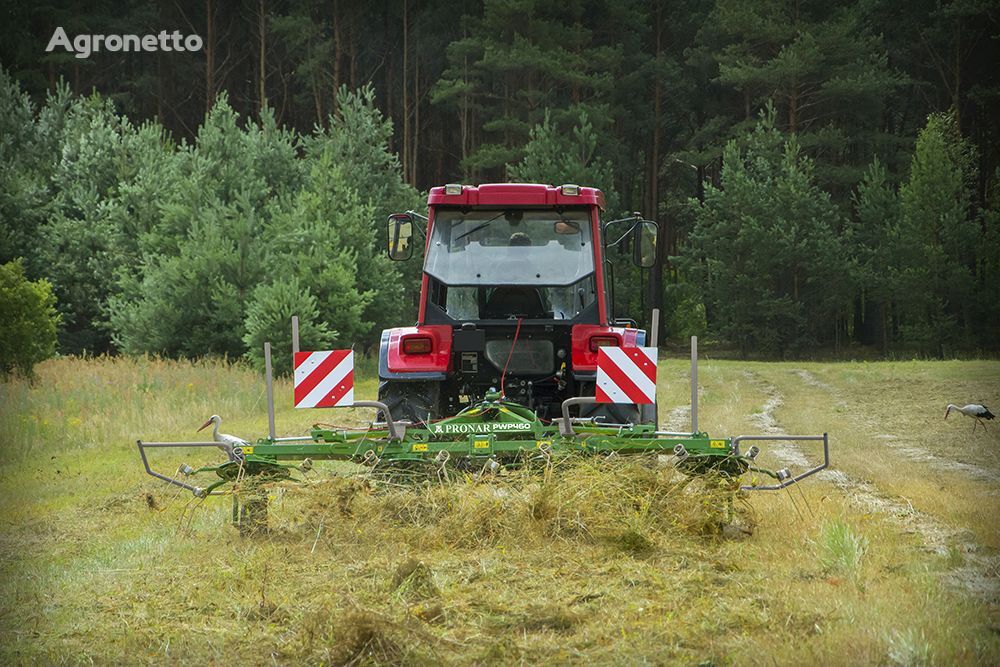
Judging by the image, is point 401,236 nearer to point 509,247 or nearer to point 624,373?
point 509,247

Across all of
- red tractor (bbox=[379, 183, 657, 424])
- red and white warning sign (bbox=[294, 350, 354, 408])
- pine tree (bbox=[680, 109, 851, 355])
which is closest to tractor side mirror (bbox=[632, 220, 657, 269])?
red tractor (bbox=[379, 183, 657, 424])

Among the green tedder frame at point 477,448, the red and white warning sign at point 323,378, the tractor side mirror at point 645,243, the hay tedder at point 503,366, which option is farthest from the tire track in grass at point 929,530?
the red and white warning sign at point 323,378

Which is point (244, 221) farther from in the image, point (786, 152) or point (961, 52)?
point (961, 52)

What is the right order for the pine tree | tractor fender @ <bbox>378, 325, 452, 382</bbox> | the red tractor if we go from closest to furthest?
tractor fender @ <bbox>378, 325, 452, 382</bbox>
the red tractor
the pine tree

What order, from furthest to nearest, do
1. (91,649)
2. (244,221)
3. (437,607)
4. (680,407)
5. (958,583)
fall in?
(244,221), (680,407), (958,583), (437,607), (91,649)

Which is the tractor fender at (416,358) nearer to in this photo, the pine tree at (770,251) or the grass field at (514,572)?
the grass field at (514,572)

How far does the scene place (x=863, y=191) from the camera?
1593 inches

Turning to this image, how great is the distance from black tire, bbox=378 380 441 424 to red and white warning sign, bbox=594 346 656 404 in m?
1.58

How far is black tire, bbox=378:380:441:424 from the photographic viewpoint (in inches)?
376

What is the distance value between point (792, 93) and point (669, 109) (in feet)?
20.4

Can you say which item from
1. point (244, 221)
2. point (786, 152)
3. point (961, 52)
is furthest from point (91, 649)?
point (961, 52)

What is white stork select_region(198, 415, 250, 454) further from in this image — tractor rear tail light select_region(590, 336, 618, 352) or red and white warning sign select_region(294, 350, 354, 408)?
tractor rear tail light select_region(590, 336, 618, 352)

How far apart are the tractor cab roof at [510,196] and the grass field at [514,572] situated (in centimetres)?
287

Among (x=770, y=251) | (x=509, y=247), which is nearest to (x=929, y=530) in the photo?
(x=509, y=247)
